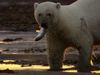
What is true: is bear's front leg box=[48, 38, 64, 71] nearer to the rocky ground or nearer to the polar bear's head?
the rocky ground

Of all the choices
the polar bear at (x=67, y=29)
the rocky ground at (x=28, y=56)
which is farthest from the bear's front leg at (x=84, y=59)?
the rocky ground at (x=28, y=56)

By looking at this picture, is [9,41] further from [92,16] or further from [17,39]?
[92,16]

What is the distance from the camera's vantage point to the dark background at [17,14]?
13.9 m

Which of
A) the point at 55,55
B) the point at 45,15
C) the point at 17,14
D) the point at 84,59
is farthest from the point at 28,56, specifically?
the point at 17,14

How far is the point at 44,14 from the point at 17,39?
5.44 metres

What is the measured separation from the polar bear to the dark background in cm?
788

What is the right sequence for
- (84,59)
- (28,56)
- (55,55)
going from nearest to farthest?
(84,59) → (55,55) → (28,56)

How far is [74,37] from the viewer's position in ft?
18.5

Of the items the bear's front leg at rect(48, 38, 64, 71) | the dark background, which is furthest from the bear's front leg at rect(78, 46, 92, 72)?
the dark background

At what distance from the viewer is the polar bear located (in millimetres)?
5414

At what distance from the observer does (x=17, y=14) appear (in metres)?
14.1

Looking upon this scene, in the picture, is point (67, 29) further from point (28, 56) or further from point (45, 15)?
point (28, 56)

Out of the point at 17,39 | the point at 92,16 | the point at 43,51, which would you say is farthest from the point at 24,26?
the point at 92,16

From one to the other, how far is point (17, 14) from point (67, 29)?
858 centimetres
